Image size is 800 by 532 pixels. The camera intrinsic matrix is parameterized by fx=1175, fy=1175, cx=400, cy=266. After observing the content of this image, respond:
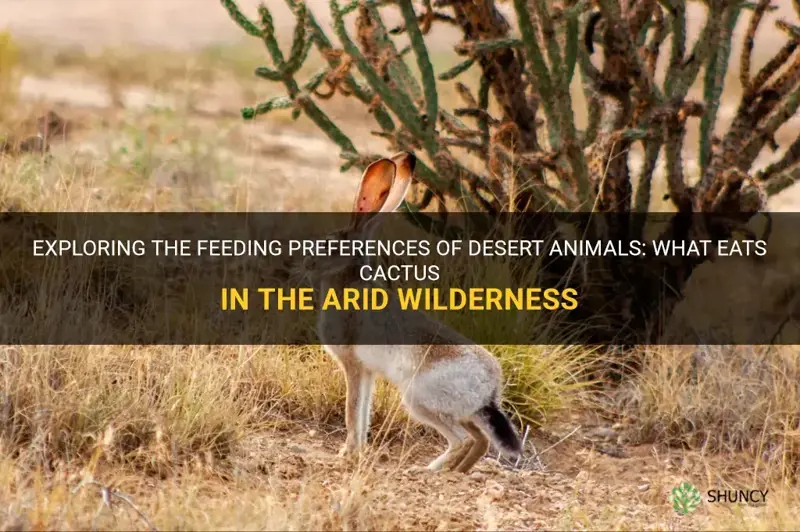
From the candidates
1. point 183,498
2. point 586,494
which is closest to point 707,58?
point 586,494

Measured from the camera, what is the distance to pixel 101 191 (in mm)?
6832

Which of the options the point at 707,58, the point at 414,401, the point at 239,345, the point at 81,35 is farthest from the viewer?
the point at 81,35

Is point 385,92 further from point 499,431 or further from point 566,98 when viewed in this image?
point 499,431

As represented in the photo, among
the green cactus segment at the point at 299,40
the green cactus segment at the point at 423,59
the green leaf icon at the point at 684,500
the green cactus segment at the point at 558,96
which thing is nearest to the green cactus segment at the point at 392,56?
the green cactus segment at the point at 558,96

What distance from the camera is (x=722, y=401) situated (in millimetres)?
5109

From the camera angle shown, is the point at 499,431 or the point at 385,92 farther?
the point at 385,92

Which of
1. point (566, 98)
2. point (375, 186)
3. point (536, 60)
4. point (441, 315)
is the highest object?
point (536, 60)

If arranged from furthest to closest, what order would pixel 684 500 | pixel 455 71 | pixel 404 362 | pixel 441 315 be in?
1. pixel 455 71
2. pixel 441 315
3. pixel 404 362
4. pixel 684 500

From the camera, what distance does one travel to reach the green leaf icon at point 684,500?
153 inches

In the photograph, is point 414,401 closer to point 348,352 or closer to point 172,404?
point 348,352

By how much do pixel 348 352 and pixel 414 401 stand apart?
11.5 inches

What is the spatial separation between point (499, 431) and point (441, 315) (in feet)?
3.59

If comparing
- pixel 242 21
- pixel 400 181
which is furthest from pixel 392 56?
pixel 400 181

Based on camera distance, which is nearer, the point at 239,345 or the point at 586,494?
the point at 586,494
